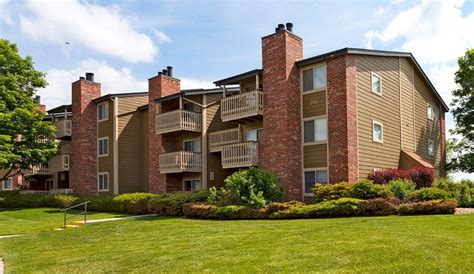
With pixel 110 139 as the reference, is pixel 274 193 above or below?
below

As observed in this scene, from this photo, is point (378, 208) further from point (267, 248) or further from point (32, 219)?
point (32, 219)

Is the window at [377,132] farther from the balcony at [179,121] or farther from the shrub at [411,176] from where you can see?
the balcony at [179,121]

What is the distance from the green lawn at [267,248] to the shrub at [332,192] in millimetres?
3973

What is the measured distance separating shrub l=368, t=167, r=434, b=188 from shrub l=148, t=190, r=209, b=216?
839cm

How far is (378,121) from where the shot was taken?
23531mm

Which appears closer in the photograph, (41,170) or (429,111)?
(429,111)

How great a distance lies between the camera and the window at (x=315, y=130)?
2239 centimetres

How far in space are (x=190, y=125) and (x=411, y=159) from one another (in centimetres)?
1277

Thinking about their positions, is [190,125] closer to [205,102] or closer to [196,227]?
[205,102]

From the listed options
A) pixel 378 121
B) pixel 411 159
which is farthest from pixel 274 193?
pixel 411 159

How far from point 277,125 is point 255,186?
363 centimetres

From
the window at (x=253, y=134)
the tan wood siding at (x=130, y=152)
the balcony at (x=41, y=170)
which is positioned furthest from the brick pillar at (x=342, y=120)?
the balcony at (x=41, y=170)

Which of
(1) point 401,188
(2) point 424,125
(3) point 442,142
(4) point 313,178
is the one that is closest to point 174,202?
(4) point 313,178

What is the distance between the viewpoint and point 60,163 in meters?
36.2
